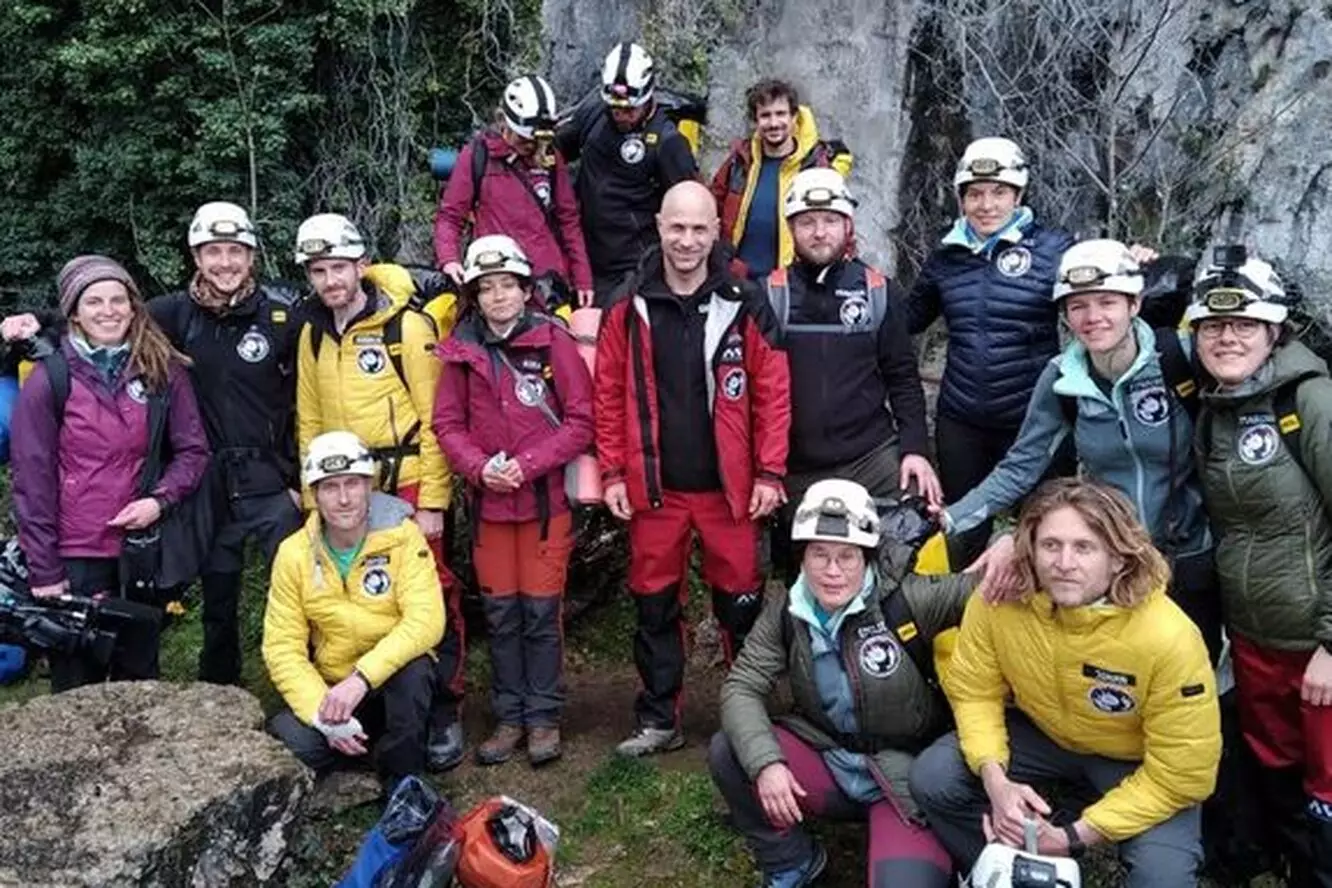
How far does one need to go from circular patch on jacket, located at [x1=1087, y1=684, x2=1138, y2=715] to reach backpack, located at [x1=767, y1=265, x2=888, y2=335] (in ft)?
7.01

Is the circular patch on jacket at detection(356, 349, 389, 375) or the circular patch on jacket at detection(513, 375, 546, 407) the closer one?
the circular patch on jacket at detection(513, 375, 546, 407)

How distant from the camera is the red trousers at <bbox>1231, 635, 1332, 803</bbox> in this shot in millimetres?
4637

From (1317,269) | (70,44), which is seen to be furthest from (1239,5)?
(70,44)

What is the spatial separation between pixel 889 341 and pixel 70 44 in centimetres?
765

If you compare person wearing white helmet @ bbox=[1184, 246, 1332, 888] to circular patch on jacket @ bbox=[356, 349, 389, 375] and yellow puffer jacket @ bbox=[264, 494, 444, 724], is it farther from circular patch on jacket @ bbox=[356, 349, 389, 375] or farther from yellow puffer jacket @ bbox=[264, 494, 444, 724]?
circular patch on jacket @ bbox=[356, 349, 389, 375]

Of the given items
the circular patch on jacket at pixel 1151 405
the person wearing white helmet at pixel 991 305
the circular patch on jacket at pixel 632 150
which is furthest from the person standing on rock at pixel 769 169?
the circular patch on jacket at pixel 1151 405

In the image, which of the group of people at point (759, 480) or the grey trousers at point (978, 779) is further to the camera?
the grey trousers at point (978, 779)

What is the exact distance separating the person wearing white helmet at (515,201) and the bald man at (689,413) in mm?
1538

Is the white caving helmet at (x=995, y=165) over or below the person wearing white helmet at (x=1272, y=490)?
over

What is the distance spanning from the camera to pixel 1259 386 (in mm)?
4539

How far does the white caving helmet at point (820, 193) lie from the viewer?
5.79 m

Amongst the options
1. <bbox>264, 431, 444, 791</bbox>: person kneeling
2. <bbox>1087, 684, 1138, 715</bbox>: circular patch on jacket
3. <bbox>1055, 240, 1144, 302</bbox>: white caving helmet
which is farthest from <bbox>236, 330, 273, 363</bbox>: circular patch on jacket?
<bbox>1087, 684, 1138, 715</bbox>: circular patch on jacket

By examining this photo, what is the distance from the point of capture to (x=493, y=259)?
6.00 meters

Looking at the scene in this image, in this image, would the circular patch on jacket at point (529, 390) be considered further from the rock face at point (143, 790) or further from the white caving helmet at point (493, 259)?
the rock face at point (143, 790)
